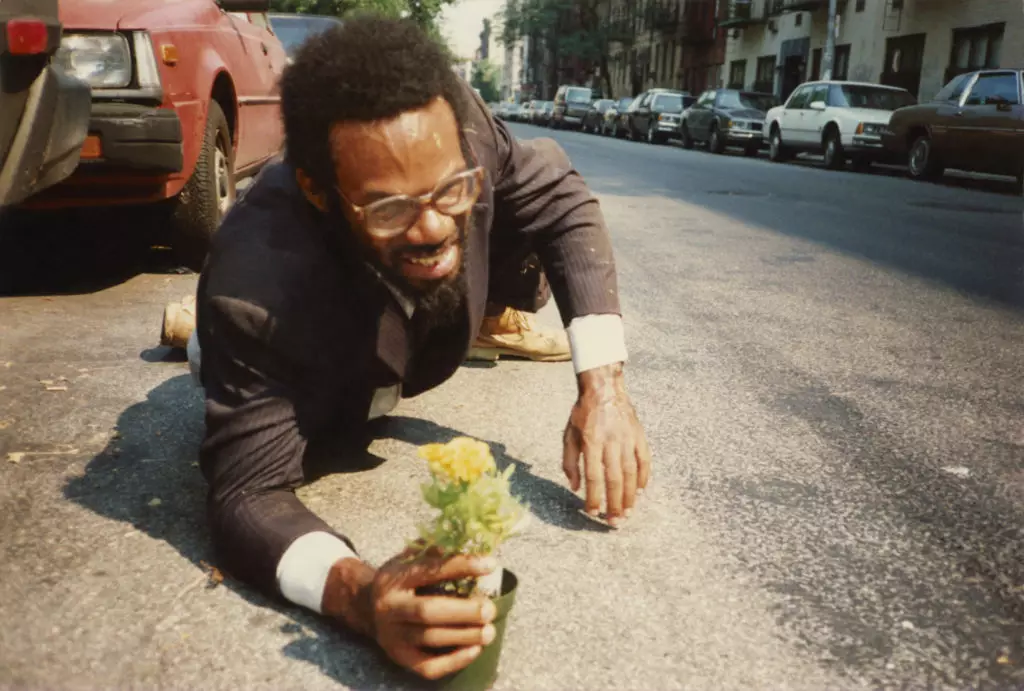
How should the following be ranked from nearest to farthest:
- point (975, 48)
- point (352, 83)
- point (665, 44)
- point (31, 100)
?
1. point (352, 83)
2. point (31, 100)
3. point (975, 48)
4. point (665, 44)

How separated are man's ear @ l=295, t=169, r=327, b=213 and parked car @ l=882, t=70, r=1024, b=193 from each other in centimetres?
1237

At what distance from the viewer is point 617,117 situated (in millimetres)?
31328

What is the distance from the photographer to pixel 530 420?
292 centimetres

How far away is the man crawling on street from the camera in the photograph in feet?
5.62

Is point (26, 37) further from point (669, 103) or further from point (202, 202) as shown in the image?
point (669, 103)

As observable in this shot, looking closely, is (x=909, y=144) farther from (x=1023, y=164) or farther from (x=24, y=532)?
(x=24, y=532)

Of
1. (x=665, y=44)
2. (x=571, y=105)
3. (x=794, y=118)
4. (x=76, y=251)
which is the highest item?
(x=665, y=44)

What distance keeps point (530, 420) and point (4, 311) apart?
2393 millimetres

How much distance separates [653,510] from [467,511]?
0.95 meters

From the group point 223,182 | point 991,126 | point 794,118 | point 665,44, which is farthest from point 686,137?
point 665,44

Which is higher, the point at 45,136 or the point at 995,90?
the point at 995,90

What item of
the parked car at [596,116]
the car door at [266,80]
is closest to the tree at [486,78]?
the parked car at [596,116]

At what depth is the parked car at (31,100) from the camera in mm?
2771

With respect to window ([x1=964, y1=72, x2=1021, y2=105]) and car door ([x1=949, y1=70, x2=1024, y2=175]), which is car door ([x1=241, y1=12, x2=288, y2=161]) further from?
window ([x1=964, y1=72, x2=1021, y2=105])
